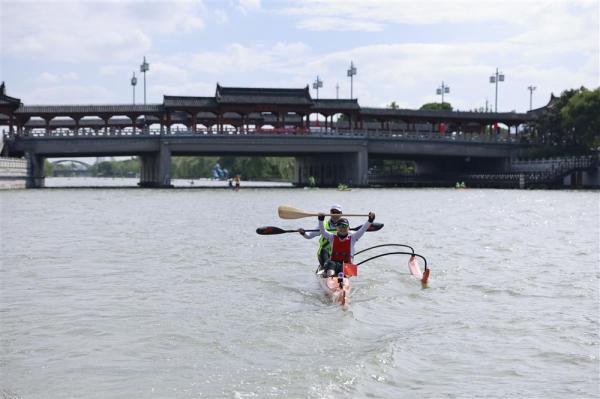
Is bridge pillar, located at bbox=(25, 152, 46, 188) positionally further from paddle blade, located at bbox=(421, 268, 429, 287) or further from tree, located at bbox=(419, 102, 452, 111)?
tree, located at bbox=(419, 102, 452, 111)

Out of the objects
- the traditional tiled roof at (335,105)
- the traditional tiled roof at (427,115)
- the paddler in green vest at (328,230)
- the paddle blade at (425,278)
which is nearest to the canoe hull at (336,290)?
the paddler in green vest at (328,230)

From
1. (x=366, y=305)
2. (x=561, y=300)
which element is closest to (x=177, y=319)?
(x=366, y=305)

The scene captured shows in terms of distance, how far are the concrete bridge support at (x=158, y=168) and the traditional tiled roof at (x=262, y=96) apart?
9.49 meters

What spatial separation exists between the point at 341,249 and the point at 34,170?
6284 cm

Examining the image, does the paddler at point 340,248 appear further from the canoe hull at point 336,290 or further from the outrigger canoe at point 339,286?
the canoe hull at point 336,290

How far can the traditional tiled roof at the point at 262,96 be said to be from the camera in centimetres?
7656

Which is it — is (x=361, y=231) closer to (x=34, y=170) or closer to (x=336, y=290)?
(x=336, y=290)

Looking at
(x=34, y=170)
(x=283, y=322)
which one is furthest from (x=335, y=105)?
(x=283, y=322)

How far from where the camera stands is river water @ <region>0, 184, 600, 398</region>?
841 centimetres

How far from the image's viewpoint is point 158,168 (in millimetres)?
73812

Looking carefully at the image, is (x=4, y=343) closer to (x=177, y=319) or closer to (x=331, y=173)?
(x=177, y=319)

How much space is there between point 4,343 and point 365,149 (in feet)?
224

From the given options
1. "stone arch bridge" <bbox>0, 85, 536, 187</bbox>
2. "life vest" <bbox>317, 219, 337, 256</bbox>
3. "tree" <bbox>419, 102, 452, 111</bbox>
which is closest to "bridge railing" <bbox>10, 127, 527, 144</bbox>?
"stone arch bridge" <bbox>0, 85, 536, 187</bbox>

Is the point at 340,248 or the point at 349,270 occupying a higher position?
the point at 340,248
